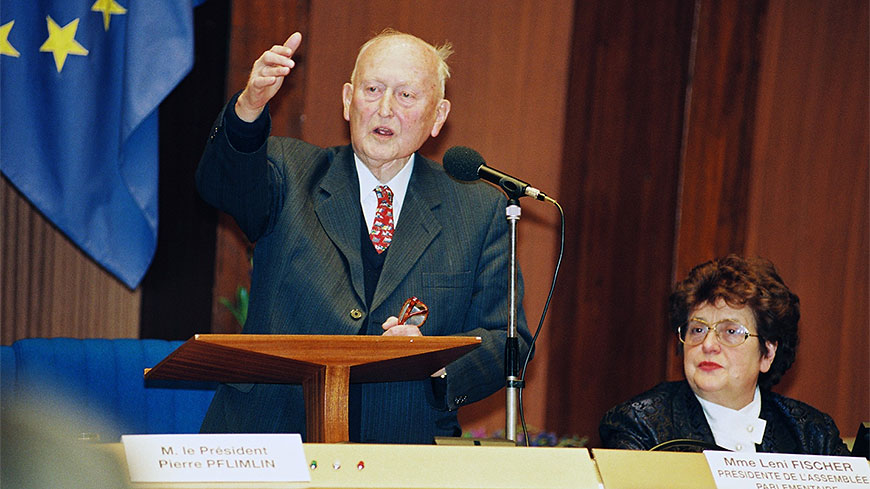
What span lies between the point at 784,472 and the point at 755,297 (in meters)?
1.29

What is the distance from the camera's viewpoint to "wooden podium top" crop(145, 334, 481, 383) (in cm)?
168

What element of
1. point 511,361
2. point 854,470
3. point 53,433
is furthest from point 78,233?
point 53,433

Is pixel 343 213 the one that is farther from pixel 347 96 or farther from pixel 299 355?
pixel 299 355

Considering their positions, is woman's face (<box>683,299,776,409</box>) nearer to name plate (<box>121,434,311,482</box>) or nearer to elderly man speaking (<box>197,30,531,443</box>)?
elderly man speaking (<box>197,30,531,443</box>)

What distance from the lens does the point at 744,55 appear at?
5066mm

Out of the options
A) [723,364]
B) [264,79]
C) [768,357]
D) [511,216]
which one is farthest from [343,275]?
[768,357]

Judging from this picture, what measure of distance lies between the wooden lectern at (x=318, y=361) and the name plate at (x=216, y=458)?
179 millimetres

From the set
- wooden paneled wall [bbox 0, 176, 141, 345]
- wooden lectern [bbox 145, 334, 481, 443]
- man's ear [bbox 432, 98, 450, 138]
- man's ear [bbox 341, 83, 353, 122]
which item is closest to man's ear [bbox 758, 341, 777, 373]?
man's ear [bbox 432, 98, 450, 138]

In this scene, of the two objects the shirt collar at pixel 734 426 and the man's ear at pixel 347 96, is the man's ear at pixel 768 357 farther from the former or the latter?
the man's ear at pixel 347 96

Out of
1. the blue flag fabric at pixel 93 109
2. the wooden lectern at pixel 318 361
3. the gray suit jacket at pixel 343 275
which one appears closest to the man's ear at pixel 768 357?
the gray suit jacket at pixel 343 275

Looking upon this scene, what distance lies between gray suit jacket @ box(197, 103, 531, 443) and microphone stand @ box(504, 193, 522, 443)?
0.17m

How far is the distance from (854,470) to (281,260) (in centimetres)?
141

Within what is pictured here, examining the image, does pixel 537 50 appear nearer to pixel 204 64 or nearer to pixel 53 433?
pixel 204 64

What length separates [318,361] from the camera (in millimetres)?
1853
